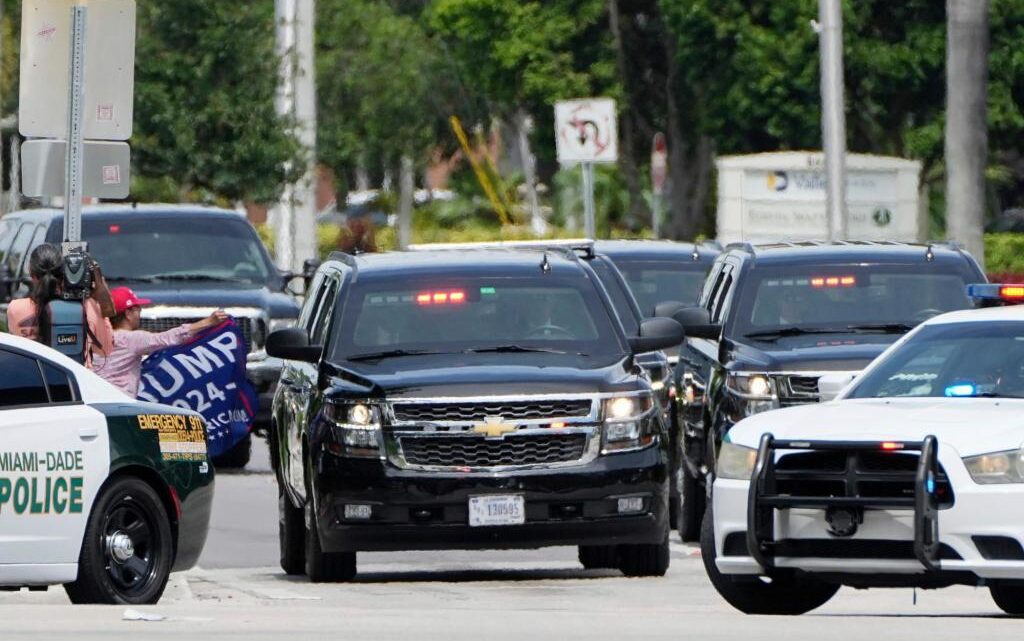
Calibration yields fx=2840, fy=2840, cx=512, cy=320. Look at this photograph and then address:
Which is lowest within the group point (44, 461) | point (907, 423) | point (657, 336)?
point (44, 461)

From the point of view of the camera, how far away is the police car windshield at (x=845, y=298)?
17.7 m

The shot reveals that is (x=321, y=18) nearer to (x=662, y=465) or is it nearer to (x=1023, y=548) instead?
(x=662, y=465)

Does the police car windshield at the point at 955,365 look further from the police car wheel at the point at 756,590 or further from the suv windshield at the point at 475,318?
the suv windshield at the point at 475,318

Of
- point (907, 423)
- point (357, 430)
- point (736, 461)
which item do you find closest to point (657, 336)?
point (357, 430)

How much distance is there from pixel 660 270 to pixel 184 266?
447cm

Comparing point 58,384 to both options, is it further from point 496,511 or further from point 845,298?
point 845,298

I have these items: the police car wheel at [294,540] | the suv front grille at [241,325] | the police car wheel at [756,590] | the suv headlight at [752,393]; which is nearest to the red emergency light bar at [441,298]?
the police car wheel at [294,540]

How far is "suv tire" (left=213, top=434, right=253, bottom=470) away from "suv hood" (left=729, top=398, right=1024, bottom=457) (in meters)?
11.3

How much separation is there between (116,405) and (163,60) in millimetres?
25555

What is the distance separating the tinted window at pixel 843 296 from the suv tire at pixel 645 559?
2527 mm

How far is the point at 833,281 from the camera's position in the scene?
1797 cm

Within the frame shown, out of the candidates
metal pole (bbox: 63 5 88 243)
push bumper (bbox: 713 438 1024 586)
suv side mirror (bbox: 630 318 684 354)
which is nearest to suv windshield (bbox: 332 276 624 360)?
suv side mirror (bbox: 630 318 684 354)

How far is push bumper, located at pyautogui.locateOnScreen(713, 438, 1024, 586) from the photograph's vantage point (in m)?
11.5

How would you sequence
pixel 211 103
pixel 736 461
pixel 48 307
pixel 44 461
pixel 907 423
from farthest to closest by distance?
1. pixel 211 103
2. pixel 48 307
3. pixel 44 461
4. pixel 736 461
5. pixel 907 423
